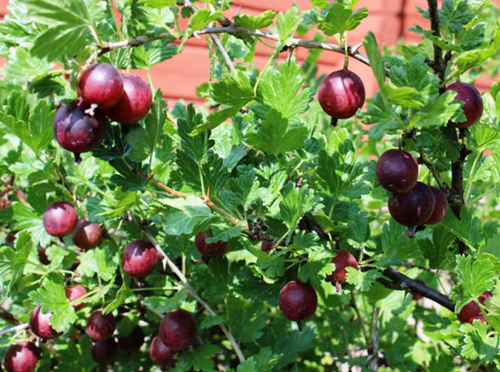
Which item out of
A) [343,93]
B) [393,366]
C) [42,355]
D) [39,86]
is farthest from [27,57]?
[393,366]

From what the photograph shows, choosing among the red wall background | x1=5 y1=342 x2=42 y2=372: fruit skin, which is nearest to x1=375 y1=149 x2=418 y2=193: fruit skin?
x1=5 y1=342 x2=42 y2=372: fruit skin

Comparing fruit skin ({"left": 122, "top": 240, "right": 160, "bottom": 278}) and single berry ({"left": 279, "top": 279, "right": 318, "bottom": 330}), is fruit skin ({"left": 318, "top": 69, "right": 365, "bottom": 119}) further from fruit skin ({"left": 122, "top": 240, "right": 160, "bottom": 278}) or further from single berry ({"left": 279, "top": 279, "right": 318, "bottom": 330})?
fruit skin ({"left": 122, "top": 240, "right": 160, "bottom": 278})

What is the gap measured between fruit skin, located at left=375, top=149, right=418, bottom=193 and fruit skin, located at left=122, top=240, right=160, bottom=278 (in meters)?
0.45

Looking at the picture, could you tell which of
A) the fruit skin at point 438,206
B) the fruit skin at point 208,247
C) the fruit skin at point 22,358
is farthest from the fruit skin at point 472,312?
the fruit skin at point 22,358

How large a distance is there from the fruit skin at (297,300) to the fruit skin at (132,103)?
33 centimetres

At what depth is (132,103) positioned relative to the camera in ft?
1.97

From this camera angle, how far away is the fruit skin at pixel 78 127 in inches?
22.9

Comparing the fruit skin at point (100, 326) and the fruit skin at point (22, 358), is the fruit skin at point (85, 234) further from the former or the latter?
the fruit skin at point (22, 358)

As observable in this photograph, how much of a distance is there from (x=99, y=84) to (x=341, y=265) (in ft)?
1.36

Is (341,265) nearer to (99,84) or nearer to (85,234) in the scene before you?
(99,84)

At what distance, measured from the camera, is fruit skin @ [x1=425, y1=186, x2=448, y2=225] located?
69 cm

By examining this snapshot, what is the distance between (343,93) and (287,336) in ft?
2.21

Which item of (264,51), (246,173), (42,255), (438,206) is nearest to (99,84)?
(246,173)

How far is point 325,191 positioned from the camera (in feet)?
2.60
